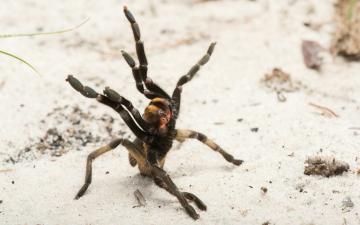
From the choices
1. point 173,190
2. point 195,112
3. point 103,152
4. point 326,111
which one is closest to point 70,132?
point 103,152

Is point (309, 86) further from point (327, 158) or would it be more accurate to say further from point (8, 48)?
point (8, 48)

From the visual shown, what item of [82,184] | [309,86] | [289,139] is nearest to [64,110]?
[82,184]

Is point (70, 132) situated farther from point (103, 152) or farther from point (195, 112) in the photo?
point (195, 112)

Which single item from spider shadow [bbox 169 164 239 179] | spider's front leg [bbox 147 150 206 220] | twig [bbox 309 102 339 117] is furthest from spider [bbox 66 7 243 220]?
twig [bbox 309 102 339 117]

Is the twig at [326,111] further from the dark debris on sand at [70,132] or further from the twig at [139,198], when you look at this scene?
the twig at [139,198]

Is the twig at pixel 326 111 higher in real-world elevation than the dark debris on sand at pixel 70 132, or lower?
lower

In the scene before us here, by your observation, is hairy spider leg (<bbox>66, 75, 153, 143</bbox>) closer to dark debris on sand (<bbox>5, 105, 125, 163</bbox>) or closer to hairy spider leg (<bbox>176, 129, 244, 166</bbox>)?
Answer: hairy spider leg (<bbox>176, 129, 244, 166</bbox>)

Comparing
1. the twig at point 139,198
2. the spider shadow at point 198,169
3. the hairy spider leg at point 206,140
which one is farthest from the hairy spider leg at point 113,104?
the spider shadow at point 198,169

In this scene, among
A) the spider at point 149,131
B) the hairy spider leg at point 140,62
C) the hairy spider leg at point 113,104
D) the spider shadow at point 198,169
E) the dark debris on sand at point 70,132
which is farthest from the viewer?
the dark debris on sand at point 70,132

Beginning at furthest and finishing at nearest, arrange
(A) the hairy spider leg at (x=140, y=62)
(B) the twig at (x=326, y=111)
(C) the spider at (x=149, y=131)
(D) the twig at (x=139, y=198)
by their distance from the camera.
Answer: (B) the twig at (x=326, y=111) < (A) the hairy spider leg at (x=140, y=62) < (D) the twig at (x=139, y=198) < (C) the spider at (x=149, y=131)
